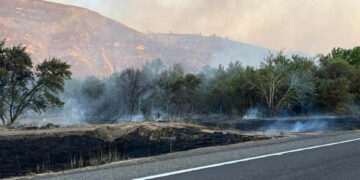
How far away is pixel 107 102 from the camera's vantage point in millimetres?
46781

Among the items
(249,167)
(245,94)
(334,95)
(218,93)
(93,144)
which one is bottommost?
(93,144)

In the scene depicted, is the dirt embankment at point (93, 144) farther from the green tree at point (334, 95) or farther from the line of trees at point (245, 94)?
the green tree at point (334, 95)

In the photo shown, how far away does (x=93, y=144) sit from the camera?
19641 millimetres

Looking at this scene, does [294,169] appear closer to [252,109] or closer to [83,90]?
[252,109]

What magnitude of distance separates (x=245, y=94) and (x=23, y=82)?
26.1 m

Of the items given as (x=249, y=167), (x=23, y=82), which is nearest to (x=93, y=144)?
(x=23, y=82)

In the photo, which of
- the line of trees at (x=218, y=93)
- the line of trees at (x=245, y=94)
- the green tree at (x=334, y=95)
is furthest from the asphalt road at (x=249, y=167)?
the green tree at (x=334, y=95)

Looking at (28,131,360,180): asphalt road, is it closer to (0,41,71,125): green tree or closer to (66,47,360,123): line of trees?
(0,41,71,125): green tree

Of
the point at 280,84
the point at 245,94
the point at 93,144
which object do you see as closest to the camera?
the point at 93,144

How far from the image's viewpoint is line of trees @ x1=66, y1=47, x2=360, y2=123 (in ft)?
123

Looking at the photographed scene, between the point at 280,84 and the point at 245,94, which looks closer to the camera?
the point at 280,84

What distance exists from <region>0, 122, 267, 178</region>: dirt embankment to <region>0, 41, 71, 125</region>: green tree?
16.5 ft

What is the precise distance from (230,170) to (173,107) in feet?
124

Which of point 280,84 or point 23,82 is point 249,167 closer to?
point 23,82
